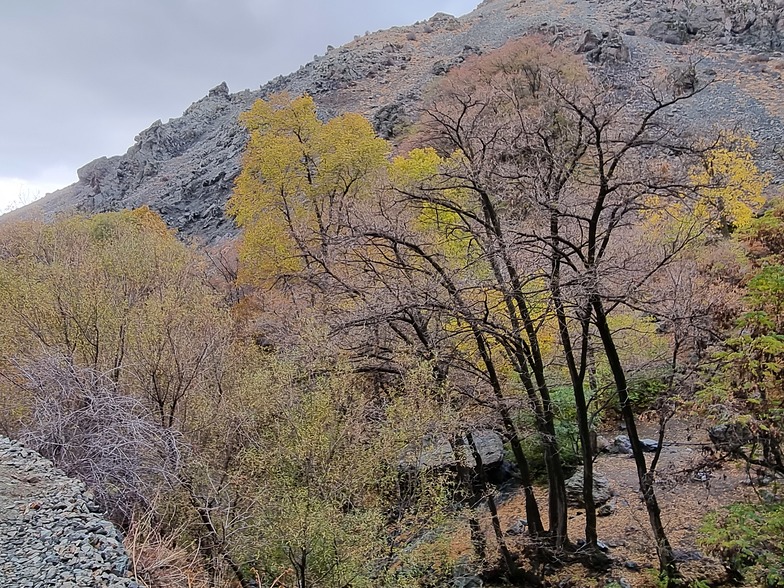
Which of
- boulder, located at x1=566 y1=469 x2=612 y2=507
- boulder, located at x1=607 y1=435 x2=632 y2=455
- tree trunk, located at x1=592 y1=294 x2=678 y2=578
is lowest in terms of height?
boulder, located at x1=607 y1=435 x2=632 y2=455

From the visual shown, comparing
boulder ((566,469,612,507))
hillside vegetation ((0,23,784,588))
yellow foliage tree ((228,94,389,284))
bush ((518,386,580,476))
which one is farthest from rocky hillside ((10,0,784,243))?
hillside vegetation ((0,23,784,588))

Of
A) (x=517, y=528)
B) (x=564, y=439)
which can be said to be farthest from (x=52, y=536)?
(x=564, y=439)

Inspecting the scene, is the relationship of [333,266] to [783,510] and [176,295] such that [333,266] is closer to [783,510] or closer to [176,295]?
[176,295]

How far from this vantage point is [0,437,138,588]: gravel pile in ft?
17.4

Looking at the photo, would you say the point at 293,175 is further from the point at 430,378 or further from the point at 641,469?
the point at 641,469

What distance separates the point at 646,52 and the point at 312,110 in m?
42.7

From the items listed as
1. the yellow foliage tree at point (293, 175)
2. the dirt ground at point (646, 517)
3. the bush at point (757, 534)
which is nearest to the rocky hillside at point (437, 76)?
the yellow foliage tree at point (293, 175)

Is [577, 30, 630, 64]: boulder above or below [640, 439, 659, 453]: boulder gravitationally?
above

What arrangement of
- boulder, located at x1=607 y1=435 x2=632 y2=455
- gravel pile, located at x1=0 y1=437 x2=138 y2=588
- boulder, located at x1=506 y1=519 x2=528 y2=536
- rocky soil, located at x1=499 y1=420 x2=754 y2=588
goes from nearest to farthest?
gravel pile, located at x1=0 y1=437 x2=138 y2=588
rocky soil, located at x1=499 y1=420 x2=754 y2=588
boulder, located at x1=506 y1=519 x2=528 y2=536
boulder, located at x1=607 y1=435 x2=632 y2=455

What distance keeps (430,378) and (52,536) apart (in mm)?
5381

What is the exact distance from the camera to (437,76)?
55.5 metres

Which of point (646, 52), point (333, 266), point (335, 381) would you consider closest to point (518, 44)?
point (646, 52)

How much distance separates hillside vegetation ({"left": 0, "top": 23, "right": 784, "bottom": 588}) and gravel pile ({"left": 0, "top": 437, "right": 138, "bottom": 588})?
888 millimetres

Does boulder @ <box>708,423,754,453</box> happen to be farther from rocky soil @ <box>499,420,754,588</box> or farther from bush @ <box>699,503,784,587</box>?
bush @ <box>699,503,784,587</box>
